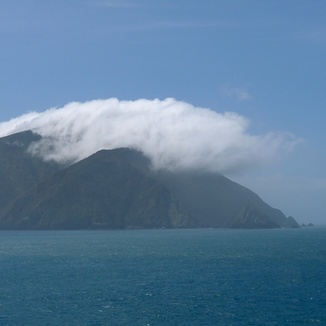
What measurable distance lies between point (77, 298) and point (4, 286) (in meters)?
18.8

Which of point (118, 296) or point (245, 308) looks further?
point (118, 296)

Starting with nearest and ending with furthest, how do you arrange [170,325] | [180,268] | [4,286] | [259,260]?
[170,325] → [4,286] → [180,268] → [259,260]

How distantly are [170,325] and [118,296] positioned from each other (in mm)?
20433

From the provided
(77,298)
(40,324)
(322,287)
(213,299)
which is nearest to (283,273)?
(322,287)

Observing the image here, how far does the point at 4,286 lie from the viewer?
4045 inches

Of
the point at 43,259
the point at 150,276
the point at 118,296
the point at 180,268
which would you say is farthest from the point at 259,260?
the point at 118,296

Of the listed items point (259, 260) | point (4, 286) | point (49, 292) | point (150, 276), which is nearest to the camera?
point (49, 292)

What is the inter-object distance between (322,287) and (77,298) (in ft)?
134

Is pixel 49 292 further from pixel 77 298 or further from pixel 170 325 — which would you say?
pixel 170 325

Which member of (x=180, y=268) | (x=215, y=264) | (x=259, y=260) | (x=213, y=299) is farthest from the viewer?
(x=259, y=260)

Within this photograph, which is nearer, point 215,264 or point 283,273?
point 283,273

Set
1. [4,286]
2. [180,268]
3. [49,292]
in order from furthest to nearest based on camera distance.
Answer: [180,268], [4,286], [49,292]

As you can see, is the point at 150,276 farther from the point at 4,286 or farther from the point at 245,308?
the point at 245,308

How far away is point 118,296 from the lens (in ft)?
303
